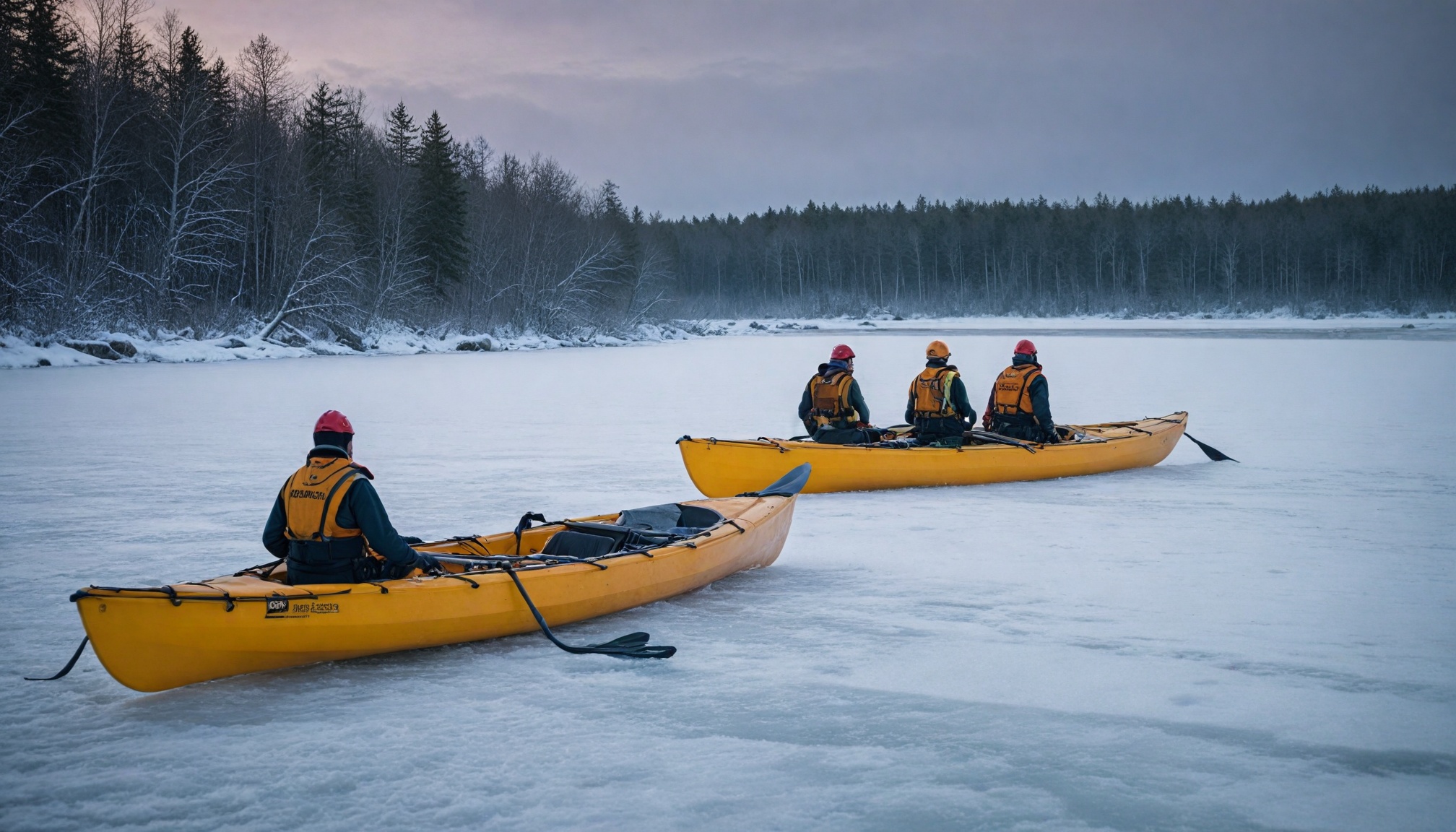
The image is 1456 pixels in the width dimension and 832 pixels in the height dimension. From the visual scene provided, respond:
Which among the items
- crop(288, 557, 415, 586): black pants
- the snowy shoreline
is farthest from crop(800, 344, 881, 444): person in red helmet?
the snowy shoreline

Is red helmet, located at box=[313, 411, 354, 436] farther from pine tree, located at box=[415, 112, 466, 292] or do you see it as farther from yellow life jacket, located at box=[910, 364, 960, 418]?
pine tree, located at box=[415, 112, 466, 292]

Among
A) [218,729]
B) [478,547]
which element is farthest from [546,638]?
[218,729]

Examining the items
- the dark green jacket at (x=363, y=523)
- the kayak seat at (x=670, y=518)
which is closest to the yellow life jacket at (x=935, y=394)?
the kayak seat at (x=670, y=518)

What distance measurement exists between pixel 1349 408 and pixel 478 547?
12.6 metres

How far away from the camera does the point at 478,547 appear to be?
5215 millimetres

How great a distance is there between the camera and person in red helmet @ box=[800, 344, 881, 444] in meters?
8.65

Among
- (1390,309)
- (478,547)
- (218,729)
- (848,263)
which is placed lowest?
(218,729)

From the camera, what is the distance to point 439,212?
3819 centimetres

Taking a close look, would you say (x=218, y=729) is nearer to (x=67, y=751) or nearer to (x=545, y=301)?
(x=67, y=751)

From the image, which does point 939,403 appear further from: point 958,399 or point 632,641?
point 632,641

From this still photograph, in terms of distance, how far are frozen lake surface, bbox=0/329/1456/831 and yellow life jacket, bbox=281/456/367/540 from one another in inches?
22.6

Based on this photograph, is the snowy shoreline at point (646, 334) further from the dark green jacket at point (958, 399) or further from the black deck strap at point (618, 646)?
the black deck strap at point (618, 646)

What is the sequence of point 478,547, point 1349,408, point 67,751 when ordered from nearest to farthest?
point 67,751 → point 478,547 → point 1349,408

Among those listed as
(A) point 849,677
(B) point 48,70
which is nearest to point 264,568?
(A) point 849,677
